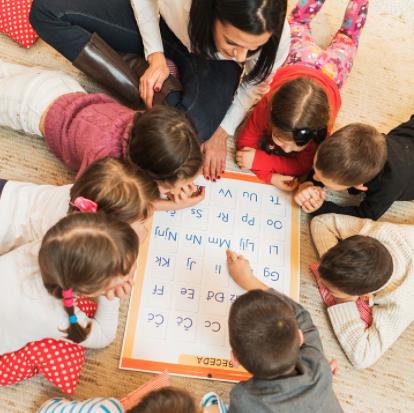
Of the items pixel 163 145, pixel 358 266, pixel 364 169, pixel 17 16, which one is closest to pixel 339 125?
pixel 364 169

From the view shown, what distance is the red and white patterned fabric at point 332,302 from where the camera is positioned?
95 centimetres

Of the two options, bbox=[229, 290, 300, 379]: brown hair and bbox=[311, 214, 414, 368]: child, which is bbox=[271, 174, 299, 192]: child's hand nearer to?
bbox=[311, 214, 414, 368]: child

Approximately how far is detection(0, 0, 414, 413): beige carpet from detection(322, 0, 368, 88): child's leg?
0.07 metres

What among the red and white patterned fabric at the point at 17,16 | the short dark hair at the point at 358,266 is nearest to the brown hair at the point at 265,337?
the short dark hair at the point at 358,266

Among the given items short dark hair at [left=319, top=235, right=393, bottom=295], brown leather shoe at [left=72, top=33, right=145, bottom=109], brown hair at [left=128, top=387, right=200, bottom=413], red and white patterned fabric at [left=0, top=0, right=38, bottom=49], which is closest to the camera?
brown hair at [left=128, top=387, right=200, bottom=413]

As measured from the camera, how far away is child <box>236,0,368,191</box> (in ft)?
2.92

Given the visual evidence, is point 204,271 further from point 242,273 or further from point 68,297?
point 68,297

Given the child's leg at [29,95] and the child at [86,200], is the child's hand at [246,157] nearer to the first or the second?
the child at [86,200]

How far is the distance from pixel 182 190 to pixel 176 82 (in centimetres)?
24

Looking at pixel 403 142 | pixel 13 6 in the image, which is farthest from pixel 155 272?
pixel 13 6

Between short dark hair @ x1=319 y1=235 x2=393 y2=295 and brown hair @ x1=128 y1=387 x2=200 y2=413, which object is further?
short dark hair @ x1=319 y1=235 x2=393 y2=295

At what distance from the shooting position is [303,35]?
45.4 inches

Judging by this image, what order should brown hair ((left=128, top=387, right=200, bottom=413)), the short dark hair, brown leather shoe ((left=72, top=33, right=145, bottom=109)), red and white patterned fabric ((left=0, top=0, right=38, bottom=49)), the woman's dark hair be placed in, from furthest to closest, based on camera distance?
1. red and white patterned fabric ((left=0, top=0, right=38, bottom=49))
2. brown leather shoe ((left=72, top=33, right=145, bottom=109))
3. the short dark hair
4. the woman's dark hair
5. brown hair ((left=128, top=387, right=200, bottom=413))

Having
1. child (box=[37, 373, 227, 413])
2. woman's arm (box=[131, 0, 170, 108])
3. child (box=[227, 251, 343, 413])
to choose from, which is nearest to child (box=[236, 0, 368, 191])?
woman's arm (box=[131, 0, 170, 108])
